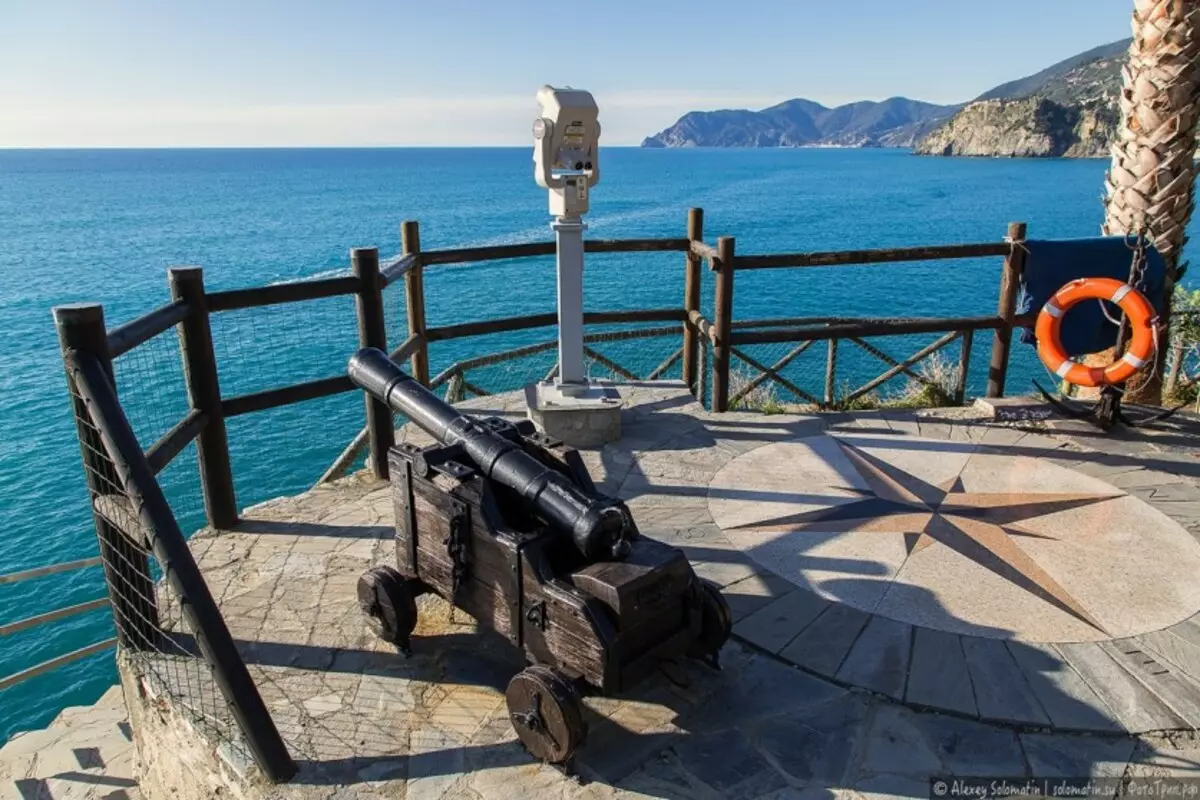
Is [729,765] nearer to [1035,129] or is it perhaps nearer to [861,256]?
[861,256]

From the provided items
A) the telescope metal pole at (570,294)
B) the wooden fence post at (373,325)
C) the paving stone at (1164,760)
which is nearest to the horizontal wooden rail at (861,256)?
the telescope metal pole at (570,294)

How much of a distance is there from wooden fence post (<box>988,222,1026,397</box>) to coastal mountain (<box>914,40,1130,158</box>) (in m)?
109

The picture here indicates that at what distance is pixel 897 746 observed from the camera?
3.12m

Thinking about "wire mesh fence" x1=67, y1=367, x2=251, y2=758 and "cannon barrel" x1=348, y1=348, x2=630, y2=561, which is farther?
"wire mesh fence" x1=67, y1=367, x2=251, y2=758

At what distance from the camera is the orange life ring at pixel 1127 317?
5867 millimetres

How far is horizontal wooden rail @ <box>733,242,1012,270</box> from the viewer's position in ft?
20.9

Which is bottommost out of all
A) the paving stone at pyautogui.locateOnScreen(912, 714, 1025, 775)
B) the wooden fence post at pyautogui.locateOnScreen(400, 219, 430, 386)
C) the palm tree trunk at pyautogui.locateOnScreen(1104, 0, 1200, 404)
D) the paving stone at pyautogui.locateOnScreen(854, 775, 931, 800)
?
the paving stone at pyautogui.locateOnScreen(854, 775, 931, 800)

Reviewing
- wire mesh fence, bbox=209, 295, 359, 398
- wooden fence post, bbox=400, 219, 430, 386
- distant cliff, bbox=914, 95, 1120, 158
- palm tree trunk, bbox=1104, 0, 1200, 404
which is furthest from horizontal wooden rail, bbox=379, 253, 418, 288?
distant cliff, bbox=914, 95, 1120, 158

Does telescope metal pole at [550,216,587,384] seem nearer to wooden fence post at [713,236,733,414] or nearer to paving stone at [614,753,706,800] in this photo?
wooden fence post at [713,236,733,414]

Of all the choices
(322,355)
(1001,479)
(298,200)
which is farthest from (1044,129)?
(1001,479)

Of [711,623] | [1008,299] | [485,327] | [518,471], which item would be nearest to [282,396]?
[485,327]

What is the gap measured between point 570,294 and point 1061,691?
3.77m

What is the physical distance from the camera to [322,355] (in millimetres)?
22141

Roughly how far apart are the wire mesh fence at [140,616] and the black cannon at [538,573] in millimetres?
751
